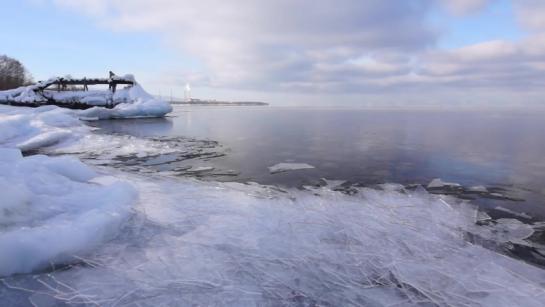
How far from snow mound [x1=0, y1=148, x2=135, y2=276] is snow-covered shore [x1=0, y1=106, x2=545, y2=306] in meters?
0.02

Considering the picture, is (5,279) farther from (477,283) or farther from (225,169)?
(225,169)

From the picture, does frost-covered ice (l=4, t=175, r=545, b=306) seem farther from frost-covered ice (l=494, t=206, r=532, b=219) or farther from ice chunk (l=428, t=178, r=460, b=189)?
ice chunk (l=428, t=178, r=460, b=189)

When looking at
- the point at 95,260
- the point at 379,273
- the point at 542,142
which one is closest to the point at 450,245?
the point at 379,273

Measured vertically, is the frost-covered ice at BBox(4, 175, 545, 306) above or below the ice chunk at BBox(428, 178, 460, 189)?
below

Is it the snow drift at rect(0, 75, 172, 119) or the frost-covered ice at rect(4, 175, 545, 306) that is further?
the snow drift at rect(0, 75, 172, 119)

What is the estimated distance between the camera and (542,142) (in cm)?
1352

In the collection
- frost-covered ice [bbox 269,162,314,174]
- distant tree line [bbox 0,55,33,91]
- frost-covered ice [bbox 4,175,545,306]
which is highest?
distant tree line [bbox 0,55,33,91]

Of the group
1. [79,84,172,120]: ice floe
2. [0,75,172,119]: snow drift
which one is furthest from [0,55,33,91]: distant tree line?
[79,84,172,120]: ice floe

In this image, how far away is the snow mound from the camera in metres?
3.28

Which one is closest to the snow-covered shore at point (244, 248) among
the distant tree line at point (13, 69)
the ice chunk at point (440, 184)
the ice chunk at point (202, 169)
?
the ice chunk at point (440, 184)

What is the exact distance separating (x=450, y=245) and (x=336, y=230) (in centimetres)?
136

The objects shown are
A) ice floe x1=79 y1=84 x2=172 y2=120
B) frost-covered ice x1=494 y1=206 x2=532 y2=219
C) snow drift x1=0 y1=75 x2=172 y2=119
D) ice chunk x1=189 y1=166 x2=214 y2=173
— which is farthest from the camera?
snow drift x1=0 y1=75 x2=172 y2=119

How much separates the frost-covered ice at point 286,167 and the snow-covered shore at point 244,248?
2.30 m

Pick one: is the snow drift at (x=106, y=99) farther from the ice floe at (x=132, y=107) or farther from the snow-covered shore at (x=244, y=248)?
the snow-covered shore at (x=244, y=248)
